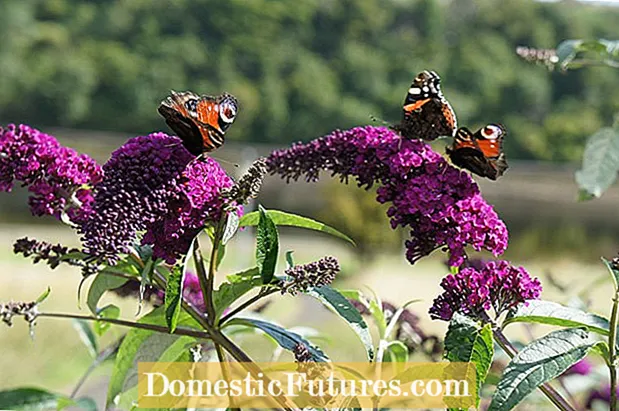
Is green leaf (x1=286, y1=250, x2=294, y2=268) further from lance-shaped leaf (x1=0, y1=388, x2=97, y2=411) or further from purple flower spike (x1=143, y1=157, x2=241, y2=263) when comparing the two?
lance-shaped leaf (x1=0, y1=388, x2=97, y2=411)

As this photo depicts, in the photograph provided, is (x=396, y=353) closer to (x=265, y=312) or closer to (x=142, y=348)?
(x=142, y=348)

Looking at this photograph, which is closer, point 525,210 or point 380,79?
point 525,210

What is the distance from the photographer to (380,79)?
16.2 meters

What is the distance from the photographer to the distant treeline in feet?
50.0

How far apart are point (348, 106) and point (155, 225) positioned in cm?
1532

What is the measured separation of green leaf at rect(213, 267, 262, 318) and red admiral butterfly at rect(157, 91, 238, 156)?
8 cm

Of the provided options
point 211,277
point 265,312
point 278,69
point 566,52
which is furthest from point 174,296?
point 278,69

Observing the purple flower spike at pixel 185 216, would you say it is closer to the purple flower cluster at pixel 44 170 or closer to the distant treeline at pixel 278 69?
the purple flower cluster at pixel 44 170

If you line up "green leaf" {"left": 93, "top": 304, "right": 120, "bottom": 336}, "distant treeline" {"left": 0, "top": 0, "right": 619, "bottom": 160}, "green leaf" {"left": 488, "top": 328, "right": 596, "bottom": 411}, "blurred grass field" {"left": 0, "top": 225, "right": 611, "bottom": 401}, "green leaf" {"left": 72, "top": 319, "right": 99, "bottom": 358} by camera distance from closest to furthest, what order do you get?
"green leaf" {"left": 488, "top": 328, "right": 596, "bottom": 411}, "green leaf" {"left": 93, "top": 304, "right": 120, "bottom": 336}, "green leaf" {"left": 72, "top": 319, "right": 99, "bottom": 358}, "blurred grass field" {"left": 0, "top": 225, "right": 611, "bottom": 401}, "distant treeline" {"left": 0, "top": 0, "right": 619, "bottom": 160}

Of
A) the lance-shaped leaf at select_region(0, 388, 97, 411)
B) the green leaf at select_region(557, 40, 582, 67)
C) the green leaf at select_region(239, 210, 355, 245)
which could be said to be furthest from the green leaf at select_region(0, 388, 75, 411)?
the green leaf at select_region(557, 40, 582, 67)

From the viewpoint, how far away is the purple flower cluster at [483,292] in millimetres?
428

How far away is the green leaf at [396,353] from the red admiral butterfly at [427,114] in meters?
0.19

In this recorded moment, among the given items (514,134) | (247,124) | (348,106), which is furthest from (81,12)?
(514,134)

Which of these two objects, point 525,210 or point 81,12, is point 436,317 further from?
point 81,12
